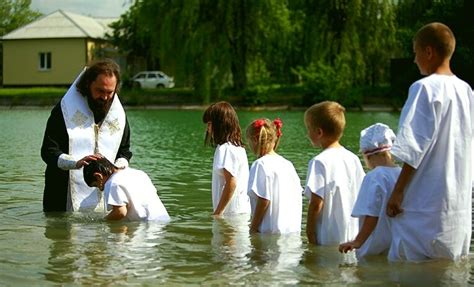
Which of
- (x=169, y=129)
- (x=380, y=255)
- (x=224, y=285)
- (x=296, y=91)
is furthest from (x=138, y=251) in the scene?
(x=296, y=91)

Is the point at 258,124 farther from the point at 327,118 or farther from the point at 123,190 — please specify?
the point at 123,190

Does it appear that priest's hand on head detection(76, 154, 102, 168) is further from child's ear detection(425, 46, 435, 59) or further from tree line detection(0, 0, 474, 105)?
tree line detection(0, 0, 474, 105)

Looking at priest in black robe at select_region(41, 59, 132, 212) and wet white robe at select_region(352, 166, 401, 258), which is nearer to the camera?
wet white robe at select_region(352, 166, 401, 258)

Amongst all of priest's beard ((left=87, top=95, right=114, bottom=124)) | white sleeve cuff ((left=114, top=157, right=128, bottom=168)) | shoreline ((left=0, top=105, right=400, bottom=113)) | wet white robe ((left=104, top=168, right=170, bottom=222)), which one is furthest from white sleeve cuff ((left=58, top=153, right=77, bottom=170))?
shoreline ((left=0, top=105, right=400, bottom=113))

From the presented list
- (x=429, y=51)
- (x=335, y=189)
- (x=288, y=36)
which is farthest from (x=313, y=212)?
(x=288, y=36)

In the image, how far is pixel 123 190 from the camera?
8102 millimetres

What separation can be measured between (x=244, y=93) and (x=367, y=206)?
45941mm

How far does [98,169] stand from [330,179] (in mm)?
2605

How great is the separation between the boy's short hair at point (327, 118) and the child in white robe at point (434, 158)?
84 cm

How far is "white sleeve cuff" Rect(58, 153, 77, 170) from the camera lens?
8.70 m

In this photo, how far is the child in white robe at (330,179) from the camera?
6676mm

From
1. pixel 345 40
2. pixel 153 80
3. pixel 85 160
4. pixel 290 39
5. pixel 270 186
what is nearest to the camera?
pixel 270 186

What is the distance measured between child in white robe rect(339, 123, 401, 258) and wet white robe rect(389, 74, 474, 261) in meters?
0.18

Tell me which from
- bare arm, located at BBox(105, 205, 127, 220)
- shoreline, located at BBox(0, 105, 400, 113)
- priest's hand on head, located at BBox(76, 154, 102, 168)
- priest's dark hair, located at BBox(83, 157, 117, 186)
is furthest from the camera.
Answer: shoreline, located at BBox(0, 105, 400, 113)
